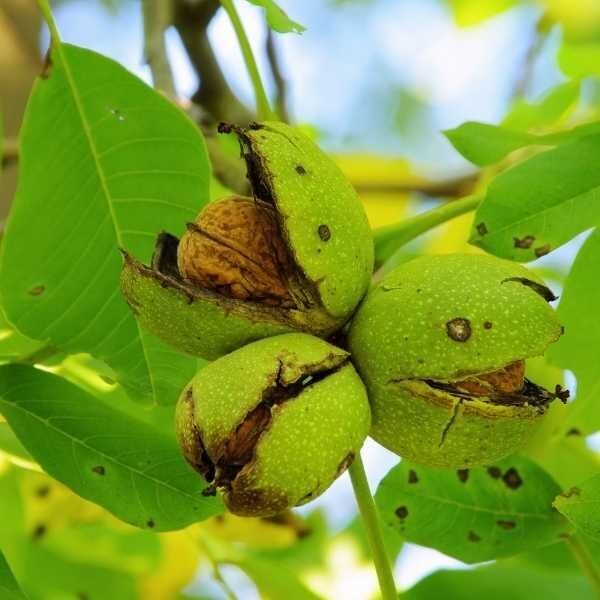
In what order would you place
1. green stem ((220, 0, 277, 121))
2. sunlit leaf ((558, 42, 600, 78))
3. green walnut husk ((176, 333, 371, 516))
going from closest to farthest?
1. green walnut husk ((176, 333, 371, 516))
2. green stem ((220, 0, 277, 121))
3. sunlit leaf ((558, 42, 600, 78))

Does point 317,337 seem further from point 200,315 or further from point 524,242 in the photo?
point 524,242

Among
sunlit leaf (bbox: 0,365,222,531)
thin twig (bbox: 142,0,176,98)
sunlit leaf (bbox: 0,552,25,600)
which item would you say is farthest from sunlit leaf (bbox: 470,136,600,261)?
thin twig (bbox: 142,0,176,98)

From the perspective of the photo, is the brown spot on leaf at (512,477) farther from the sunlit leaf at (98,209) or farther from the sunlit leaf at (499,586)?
the sunlit leaf at (98,209)

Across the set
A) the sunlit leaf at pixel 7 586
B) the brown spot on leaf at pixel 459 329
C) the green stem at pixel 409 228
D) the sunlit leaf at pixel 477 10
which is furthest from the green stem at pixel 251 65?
the sunlit leaf at pixel 477 10

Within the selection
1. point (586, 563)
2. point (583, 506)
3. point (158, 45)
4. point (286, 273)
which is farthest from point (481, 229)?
point (158, 45)

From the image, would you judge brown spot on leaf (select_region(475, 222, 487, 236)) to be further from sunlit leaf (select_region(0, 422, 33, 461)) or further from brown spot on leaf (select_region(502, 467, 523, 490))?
sunlit leaf (select_region(0, 422, 33, 461))

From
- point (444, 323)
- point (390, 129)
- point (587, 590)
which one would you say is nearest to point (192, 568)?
point (587, 590)
